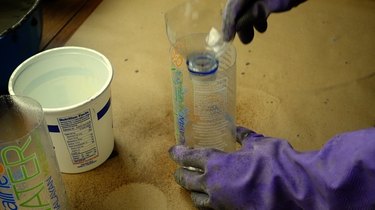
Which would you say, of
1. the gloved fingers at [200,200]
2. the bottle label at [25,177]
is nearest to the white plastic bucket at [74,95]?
the bottle label at [25,177]

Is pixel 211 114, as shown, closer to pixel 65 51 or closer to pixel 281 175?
pixel 281 175

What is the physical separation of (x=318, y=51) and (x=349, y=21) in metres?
0.19

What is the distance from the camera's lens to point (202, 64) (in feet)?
2.88

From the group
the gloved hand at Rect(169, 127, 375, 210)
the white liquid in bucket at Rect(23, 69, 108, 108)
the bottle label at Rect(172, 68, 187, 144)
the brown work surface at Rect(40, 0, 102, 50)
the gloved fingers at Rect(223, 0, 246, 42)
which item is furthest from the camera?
the brown work surface at Rect(40, 0, 102, 50)

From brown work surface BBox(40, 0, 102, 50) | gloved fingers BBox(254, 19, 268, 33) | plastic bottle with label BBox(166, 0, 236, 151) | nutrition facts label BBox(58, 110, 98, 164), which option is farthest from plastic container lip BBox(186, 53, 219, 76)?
brown work surface BBox(40, 0, 102, 50)

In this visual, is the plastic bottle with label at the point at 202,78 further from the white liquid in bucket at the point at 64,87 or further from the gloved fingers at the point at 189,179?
the white liquid in bucket at the point at 64,87

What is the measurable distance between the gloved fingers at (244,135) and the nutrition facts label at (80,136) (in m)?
0.29

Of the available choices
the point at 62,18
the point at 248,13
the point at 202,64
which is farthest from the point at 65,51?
the point at 62,18

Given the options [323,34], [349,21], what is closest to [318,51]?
[323,34]

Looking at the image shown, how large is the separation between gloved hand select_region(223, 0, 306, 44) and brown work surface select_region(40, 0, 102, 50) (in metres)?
0.71

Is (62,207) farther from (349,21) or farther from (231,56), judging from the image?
(349,21)

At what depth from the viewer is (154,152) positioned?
3.46 feet

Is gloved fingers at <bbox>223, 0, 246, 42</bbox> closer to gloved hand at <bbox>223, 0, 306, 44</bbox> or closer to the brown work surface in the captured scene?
gloved hand at <bbox>223, 0, 306, 44</bbox>

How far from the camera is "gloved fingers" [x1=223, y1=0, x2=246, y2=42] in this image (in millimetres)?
799
